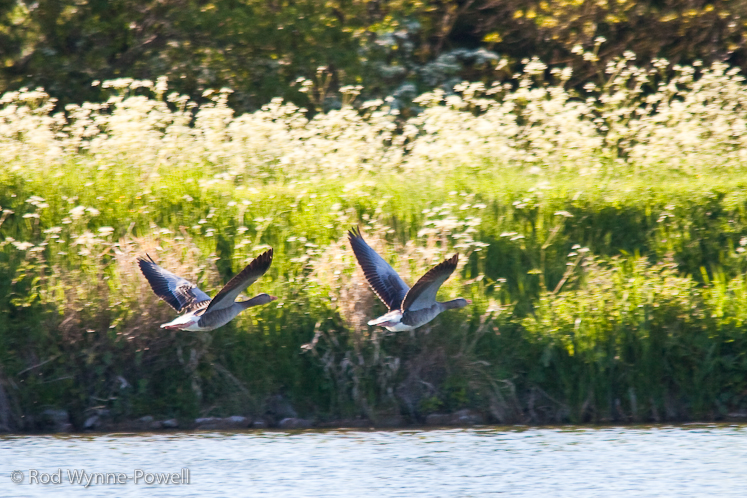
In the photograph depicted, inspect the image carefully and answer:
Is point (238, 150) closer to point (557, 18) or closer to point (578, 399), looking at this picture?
point (578, 399)

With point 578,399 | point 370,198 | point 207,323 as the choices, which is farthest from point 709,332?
point 207,323

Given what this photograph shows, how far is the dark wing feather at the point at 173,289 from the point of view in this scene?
806 cm

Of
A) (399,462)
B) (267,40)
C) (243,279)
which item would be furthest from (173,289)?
(267,40)

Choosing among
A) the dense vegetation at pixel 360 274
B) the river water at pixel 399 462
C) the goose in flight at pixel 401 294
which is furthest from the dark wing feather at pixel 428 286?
the dense vegetation at pixel 360 274

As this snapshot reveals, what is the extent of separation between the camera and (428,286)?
292 inches

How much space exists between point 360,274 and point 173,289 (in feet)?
6.18

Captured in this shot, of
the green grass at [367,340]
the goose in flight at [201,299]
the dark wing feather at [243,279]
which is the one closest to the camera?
the dark wing feather at [243,279]

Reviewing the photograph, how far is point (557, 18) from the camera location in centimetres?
1524

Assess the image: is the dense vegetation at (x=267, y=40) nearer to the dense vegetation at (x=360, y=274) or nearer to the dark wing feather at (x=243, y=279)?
the dense vegetation at (x=360, y=274)

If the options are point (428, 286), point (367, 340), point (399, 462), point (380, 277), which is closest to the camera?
point (428, 286)

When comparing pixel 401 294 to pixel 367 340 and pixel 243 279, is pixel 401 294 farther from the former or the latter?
pixel 243 279

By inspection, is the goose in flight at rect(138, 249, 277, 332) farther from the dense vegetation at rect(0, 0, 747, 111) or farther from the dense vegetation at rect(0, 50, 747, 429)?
the dense vegetation at rect(0, 0, 747, 111)

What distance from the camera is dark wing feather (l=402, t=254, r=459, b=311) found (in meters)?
7.02

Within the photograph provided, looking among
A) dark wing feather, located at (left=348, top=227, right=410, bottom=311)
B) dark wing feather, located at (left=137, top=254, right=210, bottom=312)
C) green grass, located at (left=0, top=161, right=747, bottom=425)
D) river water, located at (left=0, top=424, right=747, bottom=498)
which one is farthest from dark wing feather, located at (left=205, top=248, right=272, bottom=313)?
green grass, located at (left=0, top=161, right=747, bottom=425)
